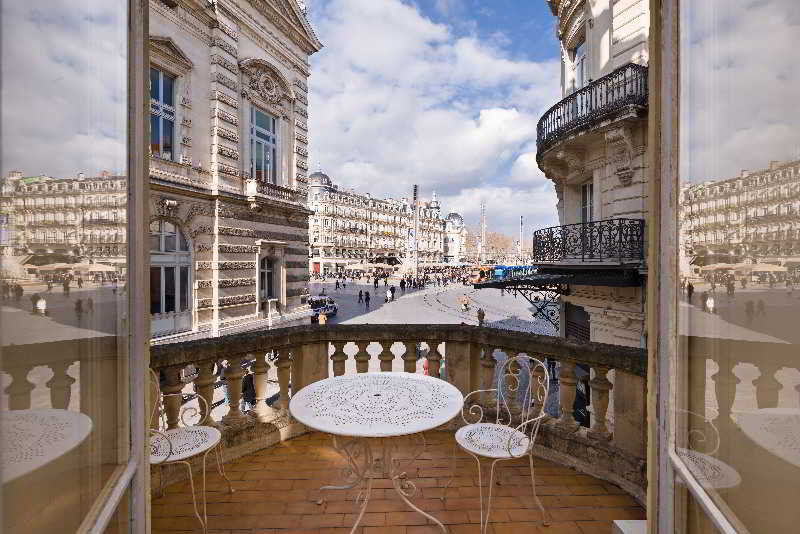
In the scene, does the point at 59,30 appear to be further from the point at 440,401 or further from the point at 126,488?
the point at 440,401

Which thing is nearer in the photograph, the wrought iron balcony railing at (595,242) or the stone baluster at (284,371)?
the stone baluster at (284,371)

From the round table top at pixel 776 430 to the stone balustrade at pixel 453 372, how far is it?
73.1 inches

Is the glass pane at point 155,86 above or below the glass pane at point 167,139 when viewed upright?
above

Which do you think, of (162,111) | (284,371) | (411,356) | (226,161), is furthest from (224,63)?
(411,356)

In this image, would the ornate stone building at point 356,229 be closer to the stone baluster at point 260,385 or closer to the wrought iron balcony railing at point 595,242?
the wrought iron balcony railing at point 595,242

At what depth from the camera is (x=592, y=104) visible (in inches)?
325

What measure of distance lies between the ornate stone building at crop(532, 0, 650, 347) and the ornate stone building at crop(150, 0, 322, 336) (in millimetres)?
8196

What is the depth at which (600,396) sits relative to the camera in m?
3.19

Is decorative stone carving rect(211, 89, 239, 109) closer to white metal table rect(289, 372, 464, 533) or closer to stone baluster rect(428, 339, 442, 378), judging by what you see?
stone baluster rect(428, 339, 442, 378)

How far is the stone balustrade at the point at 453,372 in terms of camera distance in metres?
3.06

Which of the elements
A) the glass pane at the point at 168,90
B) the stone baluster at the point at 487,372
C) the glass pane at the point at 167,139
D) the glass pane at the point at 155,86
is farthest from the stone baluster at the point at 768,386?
the glass pane at the point at 168,90

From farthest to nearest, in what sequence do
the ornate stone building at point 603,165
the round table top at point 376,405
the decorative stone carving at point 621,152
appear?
1. the decorative stone carving at point 621,152
2. the ornate stone building at point 603,165
3. the round table top at point 376,405

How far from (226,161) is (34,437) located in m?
10.9

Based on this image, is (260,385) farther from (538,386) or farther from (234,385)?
(538,386)
